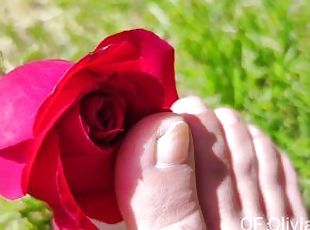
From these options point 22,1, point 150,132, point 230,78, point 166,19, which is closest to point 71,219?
point 150,132

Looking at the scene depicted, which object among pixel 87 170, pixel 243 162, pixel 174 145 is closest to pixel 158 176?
pixel 174 145

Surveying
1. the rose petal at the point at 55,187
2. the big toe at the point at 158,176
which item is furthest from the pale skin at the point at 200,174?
the rose petal at the point at 55,187

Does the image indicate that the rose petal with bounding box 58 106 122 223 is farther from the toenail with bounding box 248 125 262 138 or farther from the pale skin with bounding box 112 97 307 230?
the toenail with bounding box 248 125 262 138

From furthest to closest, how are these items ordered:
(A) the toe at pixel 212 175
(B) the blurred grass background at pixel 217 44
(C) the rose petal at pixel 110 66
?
(B) the blurred grass background at pixel 217 44 → (A) the toe at pixel 212 175 → (C) the rose petal at pixel 110 66

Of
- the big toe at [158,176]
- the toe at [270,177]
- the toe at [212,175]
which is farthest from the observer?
the toe at [270,177]

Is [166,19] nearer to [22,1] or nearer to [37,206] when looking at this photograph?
[22,1]

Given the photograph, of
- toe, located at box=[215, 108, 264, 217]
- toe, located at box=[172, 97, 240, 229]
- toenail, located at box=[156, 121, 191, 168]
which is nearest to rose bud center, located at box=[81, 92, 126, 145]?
toenail, located at box=[156, 121, 191, 168]

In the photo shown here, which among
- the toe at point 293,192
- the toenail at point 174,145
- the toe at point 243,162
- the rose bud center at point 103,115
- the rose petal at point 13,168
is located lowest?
the toe at point 293,192

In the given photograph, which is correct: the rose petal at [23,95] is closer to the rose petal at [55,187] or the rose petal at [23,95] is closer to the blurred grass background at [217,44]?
the rose petal at [55,187]
